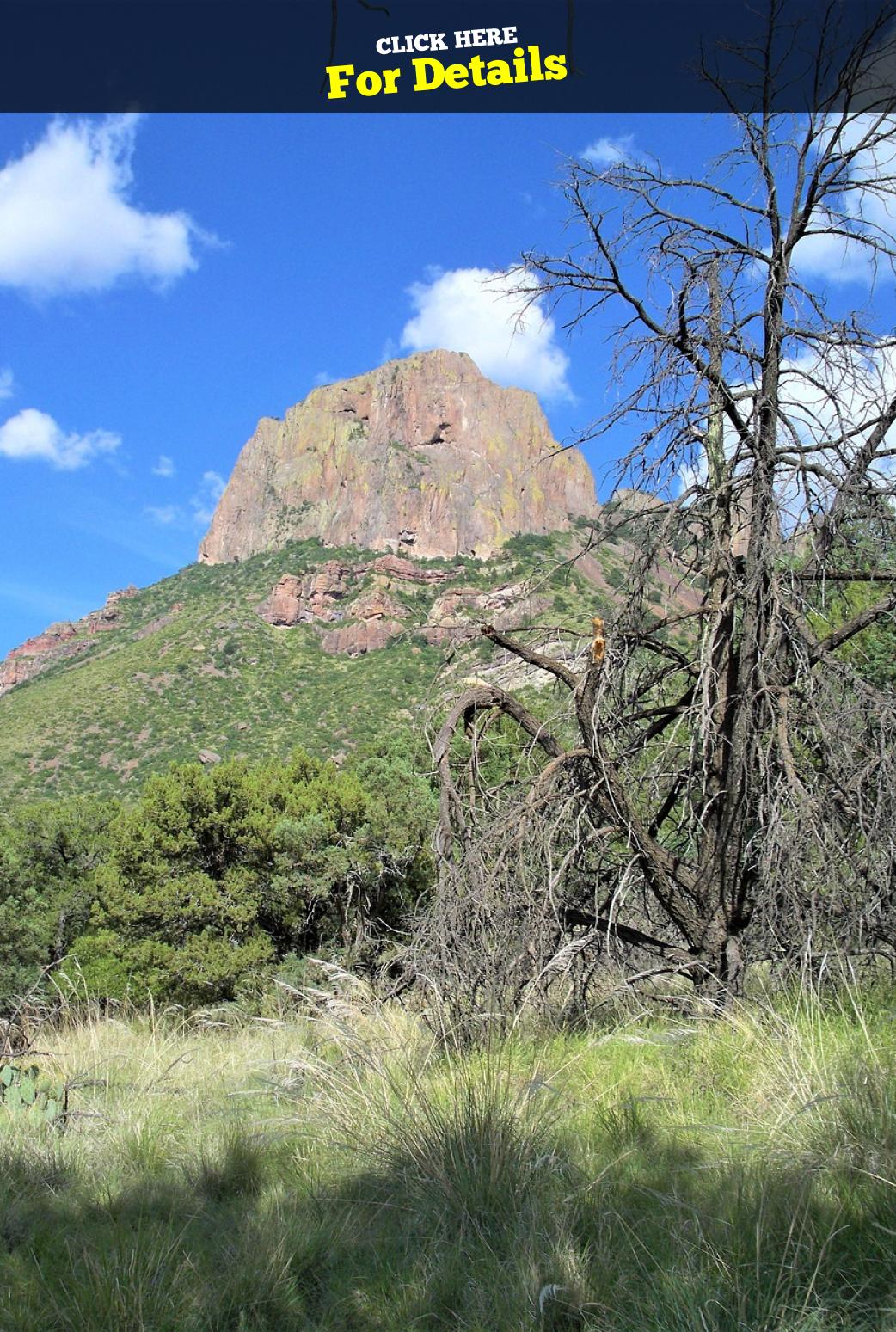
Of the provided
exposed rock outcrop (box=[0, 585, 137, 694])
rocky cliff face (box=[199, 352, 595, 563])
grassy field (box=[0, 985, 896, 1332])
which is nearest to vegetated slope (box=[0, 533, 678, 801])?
exposed rock outcrop (box=[0, 585, 137, 694])

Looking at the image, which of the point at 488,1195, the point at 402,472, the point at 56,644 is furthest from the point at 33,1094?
the point at 402,472

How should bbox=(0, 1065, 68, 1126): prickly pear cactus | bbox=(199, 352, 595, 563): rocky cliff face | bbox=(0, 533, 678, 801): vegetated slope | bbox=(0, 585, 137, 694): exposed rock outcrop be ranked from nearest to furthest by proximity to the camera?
bbox=(0, 1065, 68, 1126): prickly pear cactus, bbox=(0, 533, 678, 801): vegetated slope, bbox=(0, 585, 137, 694): exposed rock outcrop, bbox=(199, 352, 595, 563): rocky cliff face

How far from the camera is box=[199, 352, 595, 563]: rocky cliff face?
111250 mm

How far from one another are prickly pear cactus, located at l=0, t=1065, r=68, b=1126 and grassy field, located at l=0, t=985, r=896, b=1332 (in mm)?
83

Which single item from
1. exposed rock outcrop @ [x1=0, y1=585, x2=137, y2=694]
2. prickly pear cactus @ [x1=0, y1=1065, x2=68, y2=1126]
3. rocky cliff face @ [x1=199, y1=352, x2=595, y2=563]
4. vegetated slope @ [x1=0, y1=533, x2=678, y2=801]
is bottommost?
prickly pear cactus @ [x1=0, y1=1065, x2=68, y2=1126]

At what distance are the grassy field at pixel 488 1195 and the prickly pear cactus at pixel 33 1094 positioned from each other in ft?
0.27

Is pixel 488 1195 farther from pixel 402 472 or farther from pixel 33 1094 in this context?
pixel 402 472

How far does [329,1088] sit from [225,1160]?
66 centimetres

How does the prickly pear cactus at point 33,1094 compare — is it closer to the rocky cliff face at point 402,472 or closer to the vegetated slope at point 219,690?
the vegetated slope at point 219,690

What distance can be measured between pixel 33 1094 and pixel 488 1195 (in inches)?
115

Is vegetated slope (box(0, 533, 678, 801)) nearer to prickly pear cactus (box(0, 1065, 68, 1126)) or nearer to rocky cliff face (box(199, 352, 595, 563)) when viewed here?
prickly pear cactus (box(0, 1065, 68, 1126))

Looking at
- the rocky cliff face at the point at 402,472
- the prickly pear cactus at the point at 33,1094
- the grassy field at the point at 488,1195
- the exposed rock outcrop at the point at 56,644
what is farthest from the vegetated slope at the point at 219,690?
the rocky cliff face at the point at 402,472

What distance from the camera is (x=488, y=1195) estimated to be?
3094 mm

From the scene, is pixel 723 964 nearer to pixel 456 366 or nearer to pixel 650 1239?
pixel 650 1239
